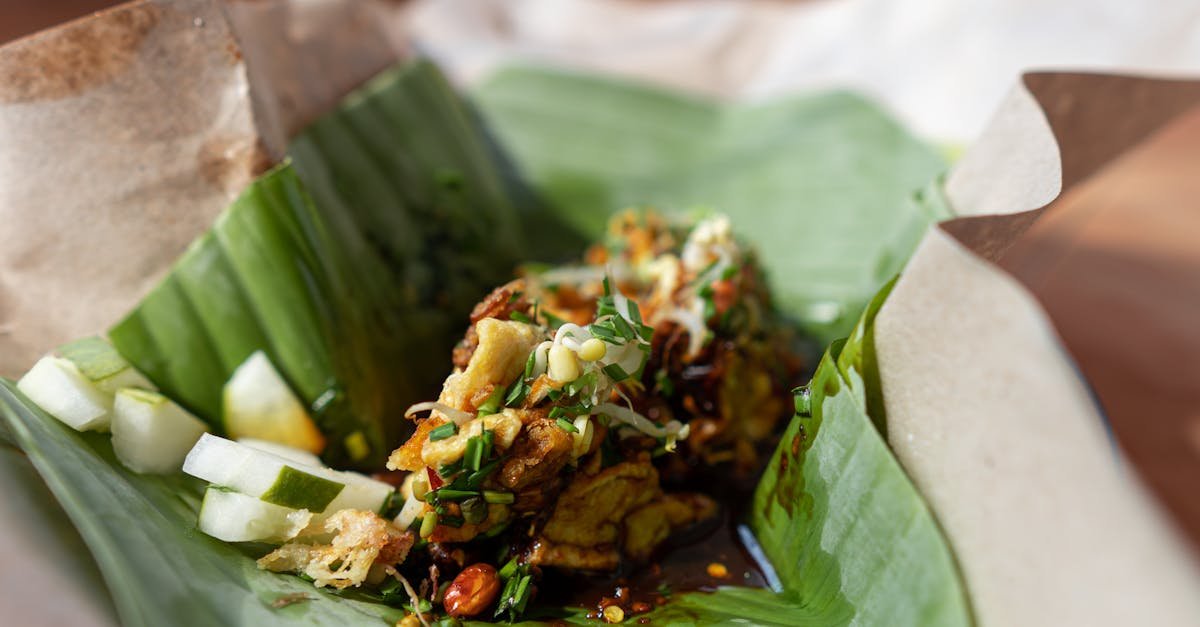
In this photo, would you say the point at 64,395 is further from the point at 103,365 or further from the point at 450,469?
the point at 450,469

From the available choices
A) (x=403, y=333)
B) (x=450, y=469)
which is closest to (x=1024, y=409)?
(x=450, y=469)

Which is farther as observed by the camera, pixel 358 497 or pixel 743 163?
pixel 743 163

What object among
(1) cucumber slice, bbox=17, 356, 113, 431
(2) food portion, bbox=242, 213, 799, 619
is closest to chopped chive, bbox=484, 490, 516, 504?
(2) food portion, bbox=242, 213, 799, 619

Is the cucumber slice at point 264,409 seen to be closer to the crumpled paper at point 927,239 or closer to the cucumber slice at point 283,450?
the cucumber slice at point 283,450

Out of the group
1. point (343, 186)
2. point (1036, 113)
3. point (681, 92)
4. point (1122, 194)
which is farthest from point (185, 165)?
point (1122, 194)

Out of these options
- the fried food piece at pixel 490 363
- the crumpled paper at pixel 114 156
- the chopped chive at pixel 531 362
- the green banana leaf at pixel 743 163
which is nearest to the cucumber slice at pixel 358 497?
the fried food piece at pixel 490 363

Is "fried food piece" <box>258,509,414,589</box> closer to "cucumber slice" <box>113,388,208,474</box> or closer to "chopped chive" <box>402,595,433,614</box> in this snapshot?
"chopped chive" <box>402,595,433,614</box>
